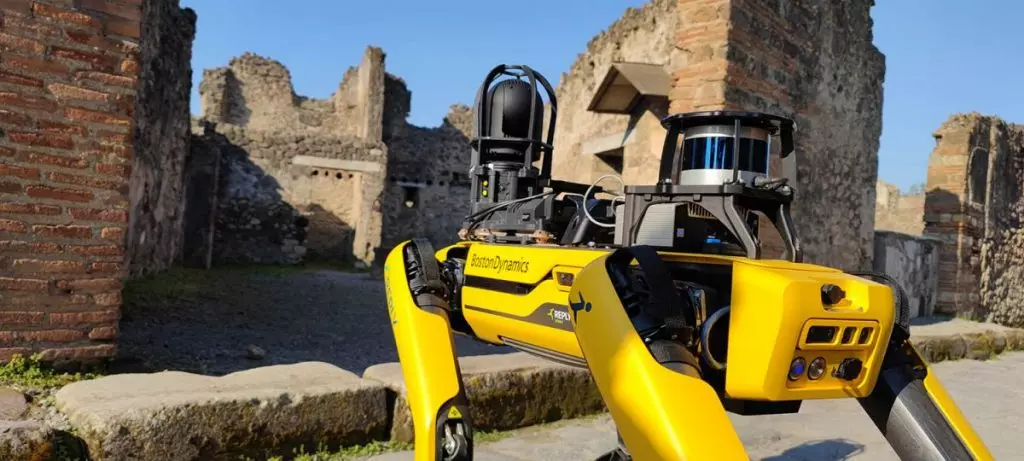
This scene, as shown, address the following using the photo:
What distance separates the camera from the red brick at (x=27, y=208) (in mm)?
3510

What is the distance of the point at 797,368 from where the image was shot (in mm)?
1581

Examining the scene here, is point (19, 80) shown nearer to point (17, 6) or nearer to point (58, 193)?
point (17, 6)

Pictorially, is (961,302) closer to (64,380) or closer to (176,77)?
(64,380)

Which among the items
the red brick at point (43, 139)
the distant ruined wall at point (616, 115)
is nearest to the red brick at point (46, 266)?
the red brick at point (43, 139)

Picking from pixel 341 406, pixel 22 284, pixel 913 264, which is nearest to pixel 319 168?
pixel 913 264

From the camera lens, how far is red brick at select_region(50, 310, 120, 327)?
3643mm

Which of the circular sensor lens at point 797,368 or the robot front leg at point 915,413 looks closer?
the circular sensor lens at point 797,368

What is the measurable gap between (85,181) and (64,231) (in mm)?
281

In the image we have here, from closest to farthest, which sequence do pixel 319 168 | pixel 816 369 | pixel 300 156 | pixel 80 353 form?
pixel 816 369 → pixel 80 353 → pixel 300 156 → pixel 319 168

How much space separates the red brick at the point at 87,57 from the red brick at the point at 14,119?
365mm

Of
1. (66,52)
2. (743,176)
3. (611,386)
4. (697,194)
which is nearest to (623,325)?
(611,386)

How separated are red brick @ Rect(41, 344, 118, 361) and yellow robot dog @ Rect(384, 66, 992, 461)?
213 cm

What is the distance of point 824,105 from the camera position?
6727mm

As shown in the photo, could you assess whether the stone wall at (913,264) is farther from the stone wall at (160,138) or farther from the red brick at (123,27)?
the stone wall at (160,138)
